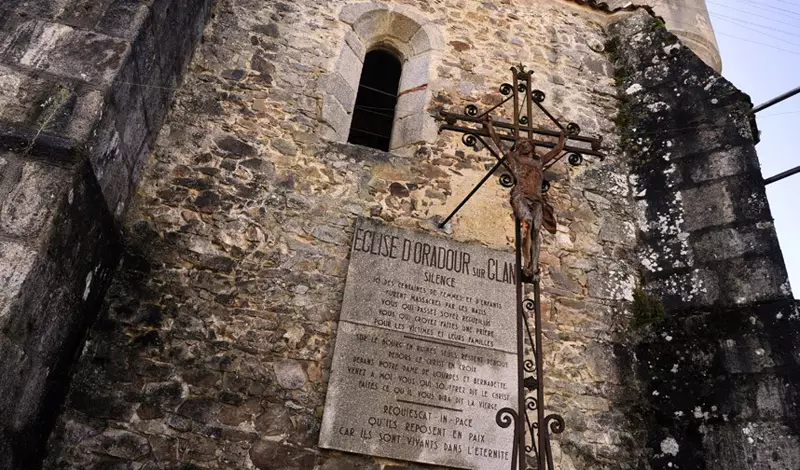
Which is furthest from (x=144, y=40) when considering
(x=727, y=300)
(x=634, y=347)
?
(x=727, y=300)

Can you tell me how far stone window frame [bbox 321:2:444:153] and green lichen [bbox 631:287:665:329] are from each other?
2.16 meters

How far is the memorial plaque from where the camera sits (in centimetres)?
379

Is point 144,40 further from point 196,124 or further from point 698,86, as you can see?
point 698,86

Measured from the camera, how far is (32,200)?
2.88 meters

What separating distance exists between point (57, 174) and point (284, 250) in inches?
64.6

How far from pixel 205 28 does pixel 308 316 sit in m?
2.73

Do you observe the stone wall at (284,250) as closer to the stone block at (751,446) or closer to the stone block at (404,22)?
the stone block at (404,22)

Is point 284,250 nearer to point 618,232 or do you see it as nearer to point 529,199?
point 529,199

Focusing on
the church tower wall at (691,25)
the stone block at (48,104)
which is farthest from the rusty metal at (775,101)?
the stone block at (48,104)

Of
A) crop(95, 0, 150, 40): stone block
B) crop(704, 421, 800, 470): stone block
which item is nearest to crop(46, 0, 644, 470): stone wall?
crop(704, 421, 800, 470): stone block

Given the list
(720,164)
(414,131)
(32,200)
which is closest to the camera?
(32,200)

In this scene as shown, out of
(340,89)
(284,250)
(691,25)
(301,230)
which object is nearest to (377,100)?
(340,89)

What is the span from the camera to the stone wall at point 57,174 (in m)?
2.83

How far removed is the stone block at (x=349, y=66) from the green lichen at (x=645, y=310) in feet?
10.0
